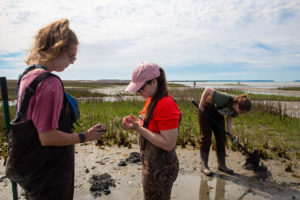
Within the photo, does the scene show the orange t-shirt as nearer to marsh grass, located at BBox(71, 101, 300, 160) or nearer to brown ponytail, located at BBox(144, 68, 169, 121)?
brown ponytail, located at BBox(144, 68, 169, 121)

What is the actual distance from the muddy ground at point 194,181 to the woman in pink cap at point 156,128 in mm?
1682

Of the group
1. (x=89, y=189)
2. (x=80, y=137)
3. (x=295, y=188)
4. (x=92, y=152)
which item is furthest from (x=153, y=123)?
(x=92, y=152)

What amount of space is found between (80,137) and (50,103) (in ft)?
1.14

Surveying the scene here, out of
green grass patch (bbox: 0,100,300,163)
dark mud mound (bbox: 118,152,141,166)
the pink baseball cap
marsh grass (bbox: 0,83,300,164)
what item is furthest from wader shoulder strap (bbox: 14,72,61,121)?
green grass patch (bbox: 0,100,300,163)

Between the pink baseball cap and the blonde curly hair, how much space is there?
0.58m

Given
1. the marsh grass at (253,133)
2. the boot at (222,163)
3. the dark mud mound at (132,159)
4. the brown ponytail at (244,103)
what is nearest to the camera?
the brown ponytail at (244,103)

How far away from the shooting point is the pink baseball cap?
1823 millimetres

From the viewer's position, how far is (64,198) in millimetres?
1663

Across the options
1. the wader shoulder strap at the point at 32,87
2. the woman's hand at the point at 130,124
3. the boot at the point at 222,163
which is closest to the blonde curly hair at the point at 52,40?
the wader shoulder strap at the point at 32,87

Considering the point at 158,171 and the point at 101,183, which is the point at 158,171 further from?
the point at 101,183

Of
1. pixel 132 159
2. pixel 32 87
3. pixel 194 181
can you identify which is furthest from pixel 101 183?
pixel 32 87

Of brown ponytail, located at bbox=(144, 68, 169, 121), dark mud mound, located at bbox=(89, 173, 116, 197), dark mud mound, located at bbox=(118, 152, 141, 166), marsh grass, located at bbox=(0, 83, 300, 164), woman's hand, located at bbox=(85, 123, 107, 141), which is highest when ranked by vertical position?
brown ponytail, located at bbox=(144, 68, 169, 121)

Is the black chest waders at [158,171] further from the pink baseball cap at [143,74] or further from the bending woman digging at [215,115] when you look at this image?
the bending woman digging at [215,115]

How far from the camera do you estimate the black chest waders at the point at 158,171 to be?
1904 mm
